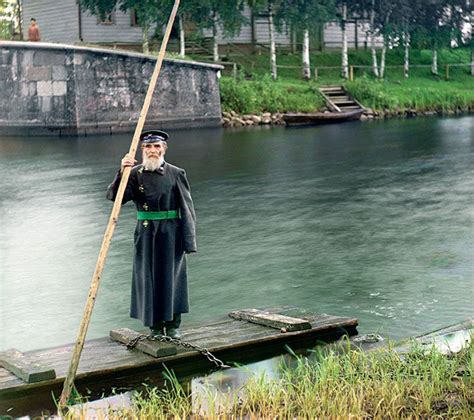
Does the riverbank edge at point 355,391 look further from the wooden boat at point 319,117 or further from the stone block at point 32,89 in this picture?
the wooden boat at point 319,117

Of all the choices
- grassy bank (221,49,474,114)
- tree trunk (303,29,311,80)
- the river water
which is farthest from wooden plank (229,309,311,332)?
tree trunk (303,29,311,80)

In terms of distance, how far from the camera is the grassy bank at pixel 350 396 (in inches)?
250

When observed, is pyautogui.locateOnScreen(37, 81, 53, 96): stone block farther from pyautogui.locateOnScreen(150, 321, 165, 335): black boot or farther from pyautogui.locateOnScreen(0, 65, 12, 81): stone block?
pyautogui.locateOnScreen(150, 321, 165, 335): black boot

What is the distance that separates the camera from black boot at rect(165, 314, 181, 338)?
884 centimetres

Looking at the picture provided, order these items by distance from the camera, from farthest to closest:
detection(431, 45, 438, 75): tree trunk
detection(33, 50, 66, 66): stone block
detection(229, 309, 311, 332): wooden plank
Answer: detection(431, 45, 438, 75): tree trunk → detection(33, 50, 66, 66): stone block → detection(229, 309, 311, 332): wooden plank

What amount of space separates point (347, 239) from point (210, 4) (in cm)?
3123

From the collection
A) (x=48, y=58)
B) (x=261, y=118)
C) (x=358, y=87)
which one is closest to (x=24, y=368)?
(x=48, y=58)

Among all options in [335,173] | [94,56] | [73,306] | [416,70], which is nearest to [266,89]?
[94,56]

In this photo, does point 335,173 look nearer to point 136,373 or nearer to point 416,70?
point 136,373

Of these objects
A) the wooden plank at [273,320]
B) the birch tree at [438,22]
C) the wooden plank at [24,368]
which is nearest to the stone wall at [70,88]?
the birch tree at [438,22]

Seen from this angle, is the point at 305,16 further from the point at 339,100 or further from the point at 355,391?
the point at 355,391

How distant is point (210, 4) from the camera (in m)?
46.0

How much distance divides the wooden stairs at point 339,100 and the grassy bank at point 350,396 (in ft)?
131

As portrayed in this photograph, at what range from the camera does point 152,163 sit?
8.84 metres
